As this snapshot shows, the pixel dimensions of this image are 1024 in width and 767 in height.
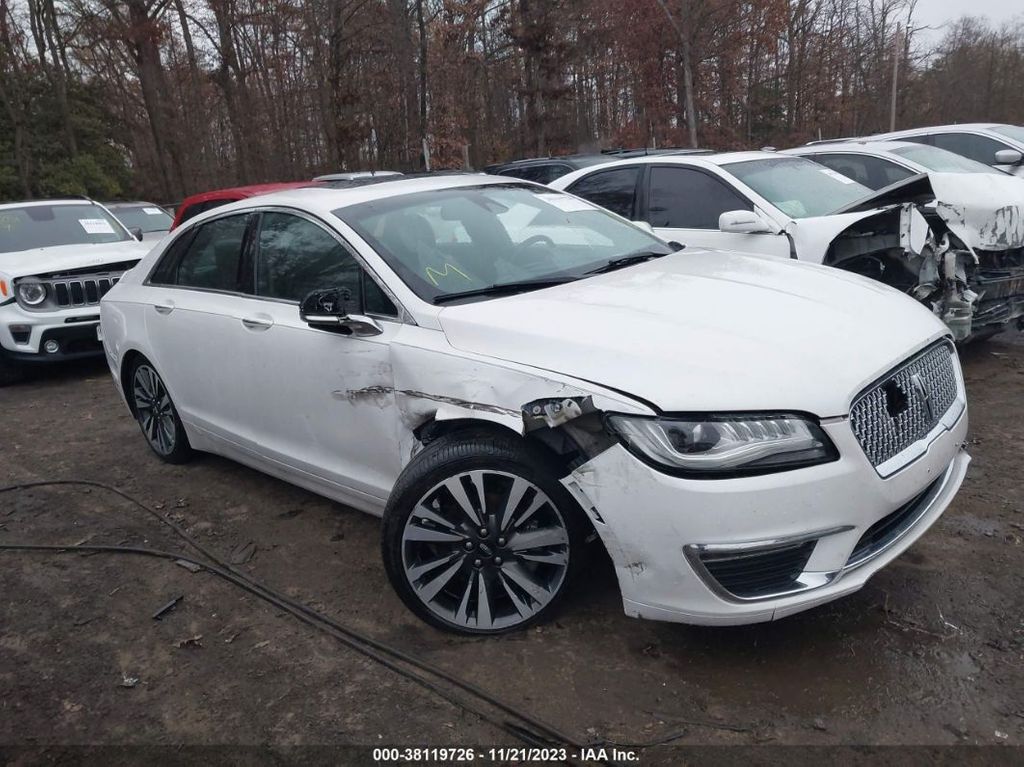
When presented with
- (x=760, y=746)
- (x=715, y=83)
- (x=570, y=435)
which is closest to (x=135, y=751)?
(x=570, y=435)

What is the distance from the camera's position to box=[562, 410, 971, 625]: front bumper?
2.38m

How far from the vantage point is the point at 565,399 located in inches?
101

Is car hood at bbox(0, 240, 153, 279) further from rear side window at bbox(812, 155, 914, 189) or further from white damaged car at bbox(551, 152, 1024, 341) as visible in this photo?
rear side window at bbox(812, 155, 914, 189)

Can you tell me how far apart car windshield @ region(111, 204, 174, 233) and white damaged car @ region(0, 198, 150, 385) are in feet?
13.6

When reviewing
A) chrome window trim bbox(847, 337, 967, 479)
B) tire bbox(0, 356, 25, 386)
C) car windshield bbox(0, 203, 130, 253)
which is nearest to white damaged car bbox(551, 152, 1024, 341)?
chrome window trim bbox(847, 337, 967, 479)

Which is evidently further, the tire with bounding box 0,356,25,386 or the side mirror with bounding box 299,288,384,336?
the tire with bounding box 0,356,25,386

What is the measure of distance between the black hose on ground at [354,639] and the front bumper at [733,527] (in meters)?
0.47

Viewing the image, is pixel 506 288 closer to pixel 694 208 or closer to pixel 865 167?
pixel 694 208

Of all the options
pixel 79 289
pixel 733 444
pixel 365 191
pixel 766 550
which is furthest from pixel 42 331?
pixel 766 550

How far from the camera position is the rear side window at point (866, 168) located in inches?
296

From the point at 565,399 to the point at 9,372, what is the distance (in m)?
7.00

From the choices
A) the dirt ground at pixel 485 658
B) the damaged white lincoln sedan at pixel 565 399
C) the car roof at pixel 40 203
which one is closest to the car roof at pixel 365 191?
the damaged white lincoln sedan at pixel 565 399

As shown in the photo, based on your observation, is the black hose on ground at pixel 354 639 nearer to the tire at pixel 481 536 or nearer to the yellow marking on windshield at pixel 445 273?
the tire at pixel 481 536

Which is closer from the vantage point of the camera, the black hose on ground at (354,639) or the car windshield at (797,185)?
the black hose on ground at (354,639)
